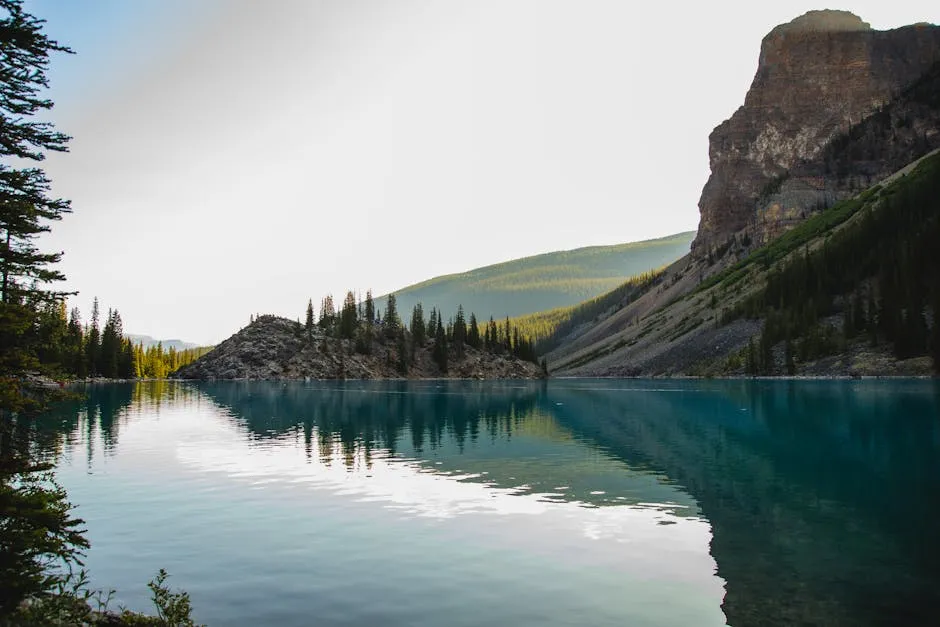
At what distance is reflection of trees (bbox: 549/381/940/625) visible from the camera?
65.1 feet

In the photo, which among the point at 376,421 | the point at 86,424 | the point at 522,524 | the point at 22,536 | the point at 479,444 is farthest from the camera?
the point at 376,421

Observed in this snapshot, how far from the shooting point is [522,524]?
95.5 ft

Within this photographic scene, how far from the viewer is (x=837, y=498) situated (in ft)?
112

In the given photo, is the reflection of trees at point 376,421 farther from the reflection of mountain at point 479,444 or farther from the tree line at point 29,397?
the tree line at point 29,397

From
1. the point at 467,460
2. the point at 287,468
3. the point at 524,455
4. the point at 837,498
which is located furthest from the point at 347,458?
the point at 837,498

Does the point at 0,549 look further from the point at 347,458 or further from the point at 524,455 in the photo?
the point at 524,455

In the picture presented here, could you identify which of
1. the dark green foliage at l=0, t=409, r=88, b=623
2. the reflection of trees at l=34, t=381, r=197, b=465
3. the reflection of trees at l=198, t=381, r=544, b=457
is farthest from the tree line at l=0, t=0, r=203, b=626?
the reflection of trees at l=198, t=381, r=544, b=457

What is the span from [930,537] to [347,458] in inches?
1418

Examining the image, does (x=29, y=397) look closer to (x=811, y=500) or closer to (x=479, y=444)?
(x=811, y=500)

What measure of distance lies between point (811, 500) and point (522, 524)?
1544 centimetres

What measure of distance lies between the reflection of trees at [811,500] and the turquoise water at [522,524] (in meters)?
0.14

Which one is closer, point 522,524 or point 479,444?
point 522,524

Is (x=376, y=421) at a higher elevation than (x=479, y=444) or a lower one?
higher

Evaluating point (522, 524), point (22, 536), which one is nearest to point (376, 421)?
point (522, 524)
